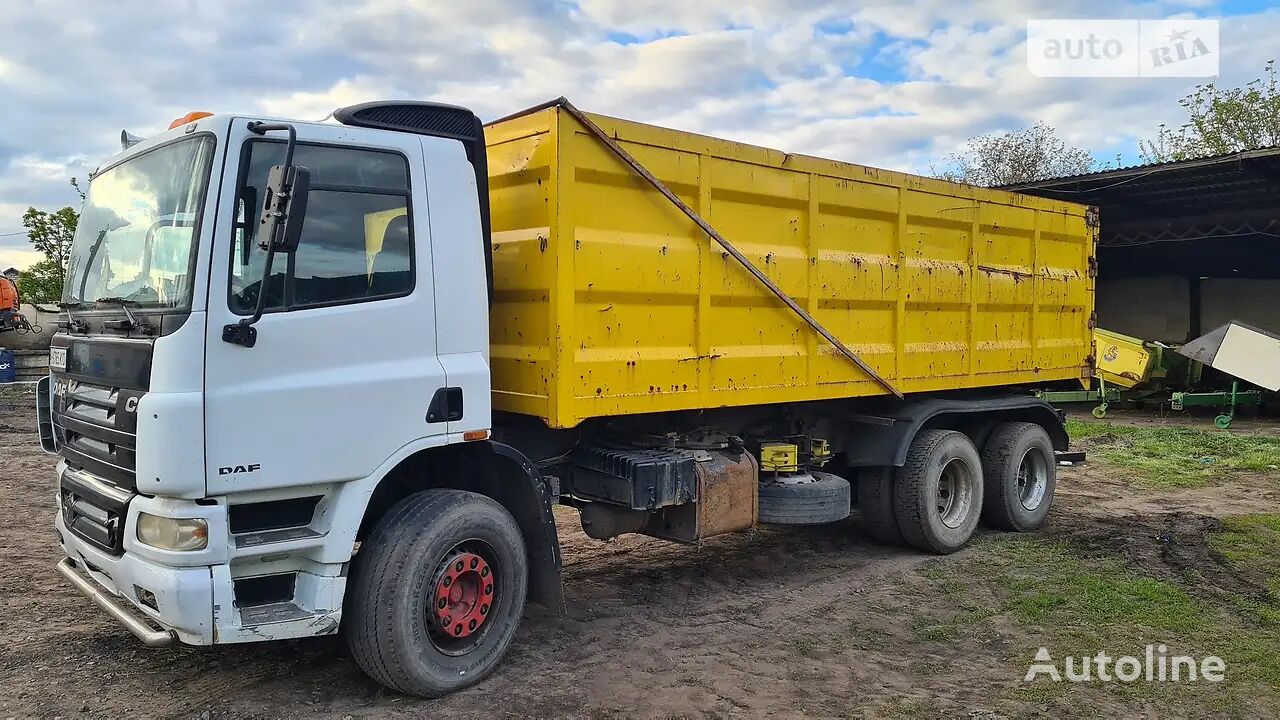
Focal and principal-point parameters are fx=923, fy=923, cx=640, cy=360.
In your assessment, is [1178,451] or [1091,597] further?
[1178,451]

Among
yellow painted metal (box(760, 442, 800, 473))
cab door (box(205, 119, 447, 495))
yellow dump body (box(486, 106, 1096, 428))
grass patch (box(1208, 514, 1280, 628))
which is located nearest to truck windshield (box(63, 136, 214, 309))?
cab door (box(205, 119, 447, 495))

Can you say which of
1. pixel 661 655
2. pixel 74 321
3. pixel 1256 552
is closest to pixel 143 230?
pixel 74 321

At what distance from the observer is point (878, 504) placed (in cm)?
683

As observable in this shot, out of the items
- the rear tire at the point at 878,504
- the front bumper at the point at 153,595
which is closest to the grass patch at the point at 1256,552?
the rear tire at the point at 878,504

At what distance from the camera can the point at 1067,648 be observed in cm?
484

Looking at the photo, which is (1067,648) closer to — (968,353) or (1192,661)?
(1192,661)

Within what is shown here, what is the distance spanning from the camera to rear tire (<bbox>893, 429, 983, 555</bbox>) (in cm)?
661

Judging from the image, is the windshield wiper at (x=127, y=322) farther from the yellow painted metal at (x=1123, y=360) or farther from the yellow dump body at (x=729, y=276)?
the yellow painted metal at (x=1123, y=360)

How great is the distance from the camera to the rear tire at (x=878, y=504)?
679 cm

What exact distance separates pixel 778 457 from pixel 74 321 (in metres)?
4.00

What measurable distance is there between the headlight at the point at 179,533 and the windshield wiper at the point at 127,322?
29.3 inches

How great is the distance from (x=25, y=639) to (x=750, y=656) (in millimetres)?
3697

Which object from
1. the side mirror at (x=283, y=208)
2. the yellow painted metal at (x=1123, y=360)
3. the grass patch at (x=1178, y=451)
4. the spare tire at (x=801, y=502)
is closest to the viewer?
the side mirror at (x=283, y=208)

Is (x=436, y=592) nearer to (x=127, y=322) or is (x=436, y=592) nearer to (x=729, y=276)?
(x=127, y=322)
